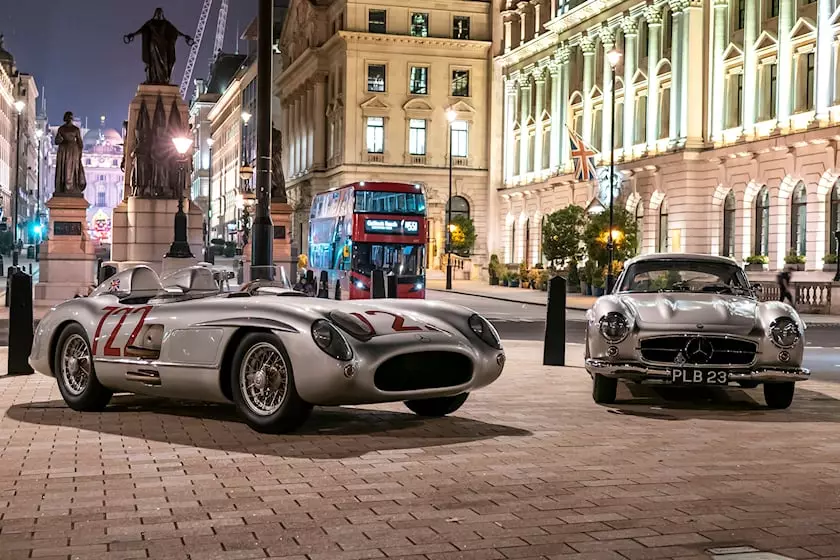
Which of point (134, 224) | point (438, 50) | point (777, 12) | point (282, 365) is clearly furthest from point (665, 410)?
point (438, 50)

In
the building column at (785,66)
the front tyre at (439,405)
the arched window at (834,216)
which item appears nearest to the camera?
the front tyre at (439,405)

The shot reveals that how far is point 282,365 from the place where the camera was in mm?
8570

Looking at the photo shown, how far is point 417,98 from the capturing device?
8275cm

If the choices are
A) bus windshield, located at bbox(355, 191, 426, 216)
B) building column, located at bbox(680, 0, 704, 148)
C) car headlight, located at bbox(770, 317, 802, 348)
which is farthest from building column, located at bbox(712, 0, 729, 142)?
car headlight, located at bbox(770, 317, 802, 348)

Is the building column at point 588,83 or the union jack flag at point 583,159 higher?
the building column at point 588,83

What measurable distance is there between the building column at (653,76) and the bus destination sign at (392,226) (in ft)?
69.6

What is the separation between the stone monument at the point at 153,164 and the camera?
3688cm

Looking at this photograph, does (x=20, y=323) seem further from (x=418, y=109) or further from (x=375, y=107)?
(x=418, y=109)

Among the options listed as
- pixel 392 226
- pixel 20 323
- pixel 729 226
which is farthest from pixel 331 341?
pixel 729 226

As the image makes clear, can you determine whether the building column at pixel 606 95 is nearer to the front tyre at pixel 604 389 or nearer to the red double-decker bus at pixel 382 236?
the red double-decker bus at pixel 382 236

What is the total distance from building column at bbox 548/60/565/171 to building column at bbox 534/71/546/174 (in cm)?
213

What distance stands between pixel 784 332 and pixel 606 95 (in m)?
51.6

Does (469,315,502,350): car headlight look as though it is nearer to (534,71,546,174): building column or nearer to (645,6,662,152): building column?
(645,6,662,152): building column

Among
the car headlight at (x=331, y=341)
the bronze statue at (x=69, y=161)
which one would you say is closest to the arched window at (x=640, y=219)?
the bronze statue at (x=69, y=161)
